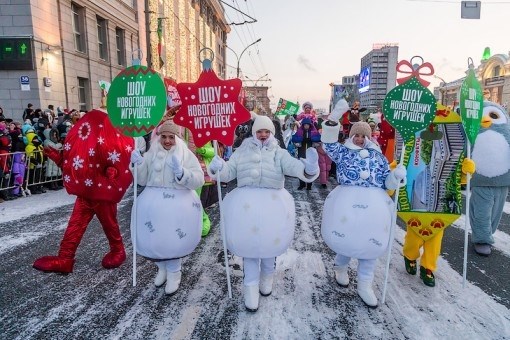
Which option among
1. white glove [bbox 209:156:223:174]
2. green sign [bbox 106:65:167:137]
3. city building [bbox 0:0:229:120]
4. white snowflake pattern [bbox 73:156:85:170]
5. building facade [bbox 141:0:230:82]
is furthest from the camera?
building facade [bbox 141:0:230:82]

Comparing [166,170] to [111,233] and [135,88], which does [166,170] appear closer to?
[135,88]

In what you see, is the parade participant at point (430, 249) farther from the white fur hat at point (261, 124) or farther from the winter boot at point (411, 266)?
the white fur hat at point (261, 124)

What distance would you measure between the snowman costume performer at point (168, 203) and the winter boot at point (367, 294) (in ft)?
5.26

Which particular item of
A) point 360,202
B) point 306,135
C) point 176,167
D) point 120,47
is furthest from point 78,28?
point 360,202

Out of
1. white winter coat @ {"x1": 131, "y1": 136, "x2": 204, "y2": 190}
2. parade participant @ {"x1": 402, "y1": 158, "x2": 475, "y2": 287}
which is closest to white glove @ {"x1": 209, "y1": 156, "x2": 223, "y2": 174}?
white winter coat @ {"x1": 131, "y1": 136, "x2": 204, "y2": 190}

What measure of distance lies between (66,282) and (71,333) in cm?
103

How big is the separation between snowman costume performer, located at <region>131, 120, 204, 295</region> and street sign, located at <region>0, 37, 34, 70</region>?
1071cm

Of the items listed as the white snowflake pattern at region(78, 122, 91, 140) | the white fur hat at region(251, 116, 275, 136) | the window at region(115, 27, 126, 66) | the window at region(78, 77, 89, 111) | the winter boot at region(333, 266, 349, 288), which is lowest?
the winter boot at region(333, 266, 349, 288)

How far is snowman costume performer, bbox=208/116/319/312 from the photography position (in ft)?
9.73

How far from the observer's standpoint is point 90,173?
12.1 feet

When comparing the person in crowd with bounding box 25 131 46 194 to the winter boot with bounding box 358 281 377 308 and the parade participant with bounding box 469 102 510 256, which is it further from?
the parade participant with bounding box 469 102 510 256

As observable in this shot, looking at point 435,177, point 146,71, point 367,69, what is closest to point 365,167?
point 435,177

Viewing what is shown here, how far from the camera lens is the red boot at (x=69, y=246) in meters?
3.73

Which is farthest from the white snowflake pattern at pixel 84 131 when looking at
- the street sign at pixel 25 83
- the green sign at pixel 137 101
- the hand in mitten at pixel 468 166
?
the street sign at pixel 25 83
